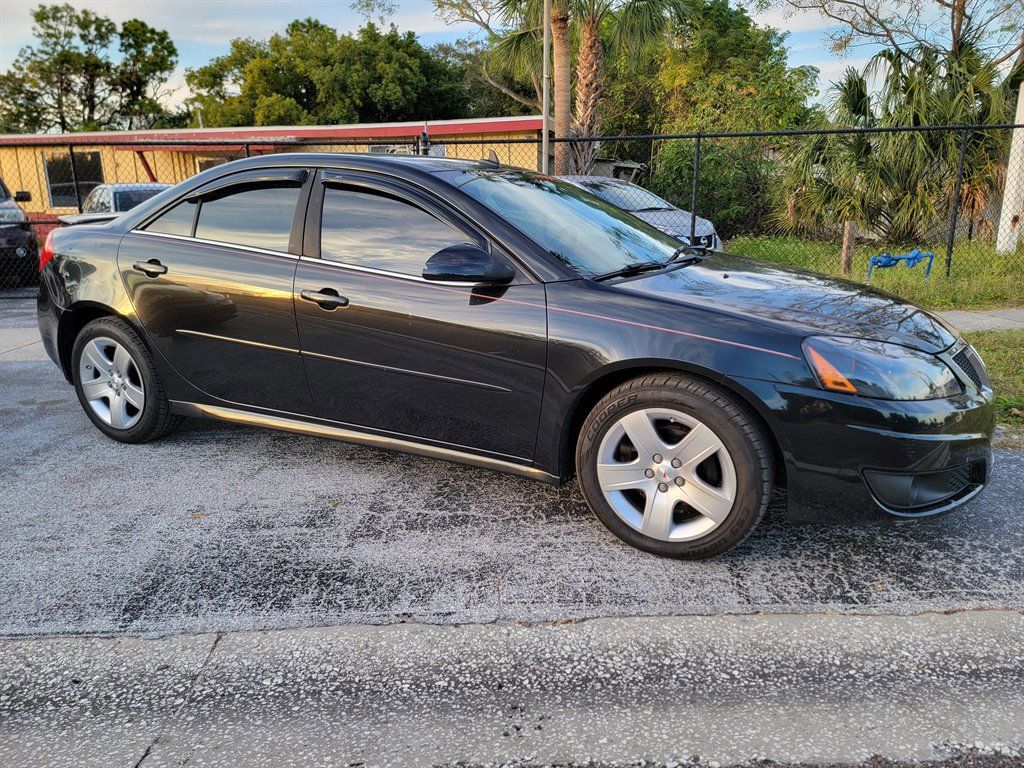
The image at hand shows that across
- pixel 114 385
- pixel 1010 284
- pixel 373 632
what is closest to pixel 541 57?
pixel 1010 284

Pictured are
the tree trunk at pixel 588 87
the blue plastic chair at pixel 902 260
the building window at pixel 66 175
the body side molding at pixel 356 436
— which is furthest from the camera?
the building window at pixel 66 175

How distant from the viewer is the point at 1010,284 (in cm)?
902

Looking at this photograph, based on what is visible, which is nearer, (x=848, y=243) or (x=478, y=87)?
(x=848, y=243)

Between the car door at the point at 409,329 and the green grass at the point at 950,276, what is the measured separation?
4851 mm

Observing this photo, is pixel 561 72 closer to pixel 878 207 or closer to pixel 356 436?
pixel 878 207

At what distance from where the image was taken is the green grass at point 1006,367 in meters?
4.86

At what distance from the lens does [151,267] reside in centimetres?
412

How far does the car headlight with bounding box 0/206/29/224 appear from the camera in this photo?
10695mm

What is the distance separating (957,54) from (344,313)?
1276 cm

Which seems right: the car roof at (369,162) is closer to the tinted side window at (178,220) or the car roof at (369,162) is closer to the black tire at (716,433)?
the tinted side window at (178,220)

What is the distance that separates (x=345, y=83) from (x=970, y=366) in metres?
35.7

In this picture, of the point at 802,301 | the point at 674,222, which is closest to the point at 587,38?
the point at 674,222

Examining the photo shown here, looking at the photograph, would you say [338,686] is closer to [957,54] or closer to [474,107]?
[957,54]

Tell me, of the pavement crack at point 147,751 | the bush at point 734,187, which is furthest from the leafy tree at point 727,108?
the pavement crack at point 147,751
